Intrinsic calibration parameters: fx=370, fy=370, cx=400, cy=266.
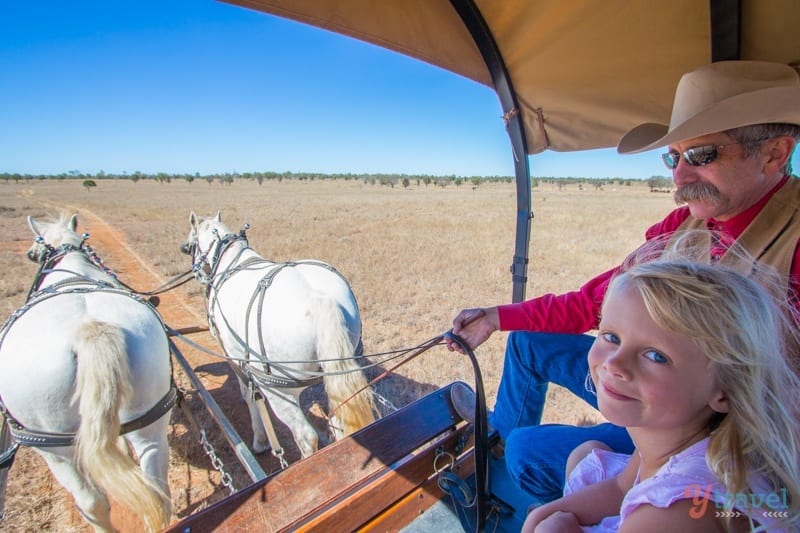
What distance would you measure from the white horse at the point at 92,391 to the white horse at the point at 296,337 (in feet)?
1.85

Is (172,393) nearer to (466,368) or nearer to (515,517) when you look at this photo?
(515,517)

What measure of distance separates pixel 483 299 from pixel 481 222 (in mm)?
11070

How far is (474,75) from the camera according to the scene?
88.3 inches

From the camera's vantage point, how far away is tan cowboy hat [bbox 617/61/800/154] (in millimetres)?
1252

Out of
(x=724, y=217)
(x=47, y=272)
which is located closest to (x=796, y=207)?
(x=724, y=217)

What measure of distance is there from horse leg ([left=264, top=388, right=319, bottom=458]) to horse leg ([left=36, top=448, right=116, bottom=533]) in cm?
115

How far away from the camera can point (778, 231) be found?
1.24 m

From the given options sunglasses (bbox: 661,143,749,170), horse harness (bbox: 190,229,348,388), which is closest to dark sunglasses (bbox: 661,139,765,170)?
sunglasses (bbox: 661,143,749,170)

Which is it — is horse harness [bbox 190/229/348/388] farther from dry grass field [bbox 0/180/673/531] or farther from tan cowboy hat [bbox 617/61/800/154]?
tan cowboy hat [bbox 617/61/800/154]

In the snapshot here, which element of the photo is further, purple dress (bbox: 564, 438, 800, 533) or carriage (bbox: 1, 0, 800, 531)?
carriage (bbox: 1, 0, 800, 531)

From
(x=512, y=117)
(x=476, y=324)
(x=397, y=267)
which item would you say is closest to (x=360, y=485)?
(x=476, y=324)

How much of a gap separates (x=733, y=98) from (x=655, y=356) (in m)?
1.11

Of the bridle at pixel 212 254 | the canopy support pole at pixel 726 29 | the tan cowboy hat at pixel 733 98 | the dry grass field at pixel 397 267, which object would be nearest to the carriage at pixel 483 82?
the canopy support pole at pixel 726 29

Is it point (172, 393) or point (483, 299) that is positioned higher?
point (172, 393)
